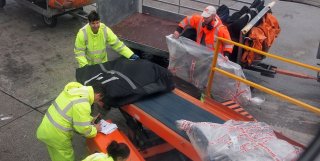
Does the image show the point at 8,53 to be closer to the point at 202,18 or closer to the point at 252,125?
the point at 202,18

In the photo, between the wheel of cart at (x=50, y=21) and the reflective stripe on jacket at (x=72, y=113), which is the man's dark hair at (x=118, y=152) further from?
the wheel of cart at (x=50, y=21)

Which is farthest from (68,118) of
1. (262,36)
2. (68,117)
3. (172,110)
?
(262,36)

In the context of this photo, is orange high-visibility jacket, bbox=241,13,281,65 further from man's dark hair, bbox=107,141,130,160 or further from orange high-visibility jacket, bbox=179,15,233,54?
man's dark hair, bbox=107,141,130,160

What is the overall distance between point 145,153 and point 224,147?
1611 millimetres

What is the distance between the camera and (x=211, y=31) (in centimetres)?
572

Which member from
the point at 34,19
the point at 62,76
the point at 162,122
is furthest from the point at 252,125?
the point at 34,19

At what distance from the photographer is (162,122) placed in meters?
4.23

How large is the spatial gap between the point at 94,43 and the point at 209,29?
1917mm

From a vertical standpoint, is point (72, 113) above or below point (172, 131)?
above

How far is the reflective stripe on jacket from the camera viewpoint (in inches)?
148

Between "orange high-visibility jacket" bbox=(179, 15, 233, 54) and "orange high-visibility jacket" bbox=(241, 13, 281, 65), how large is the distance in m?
0.43

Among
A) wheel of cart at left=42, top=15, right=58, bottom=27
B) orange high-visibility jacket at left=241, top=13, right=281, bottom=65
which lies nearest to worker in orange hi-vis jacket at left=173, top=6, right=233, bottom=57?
orange high-visibility jacket at left=241, top=13, right=281, bottom=65

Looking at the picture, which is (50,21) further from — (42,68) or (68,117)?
(68,117)

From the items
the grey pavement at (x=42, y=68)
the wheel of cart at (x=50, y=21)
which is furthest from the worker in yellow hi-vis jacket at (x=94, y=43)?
Answer: the wheel of cart at (x=50, y=21)
